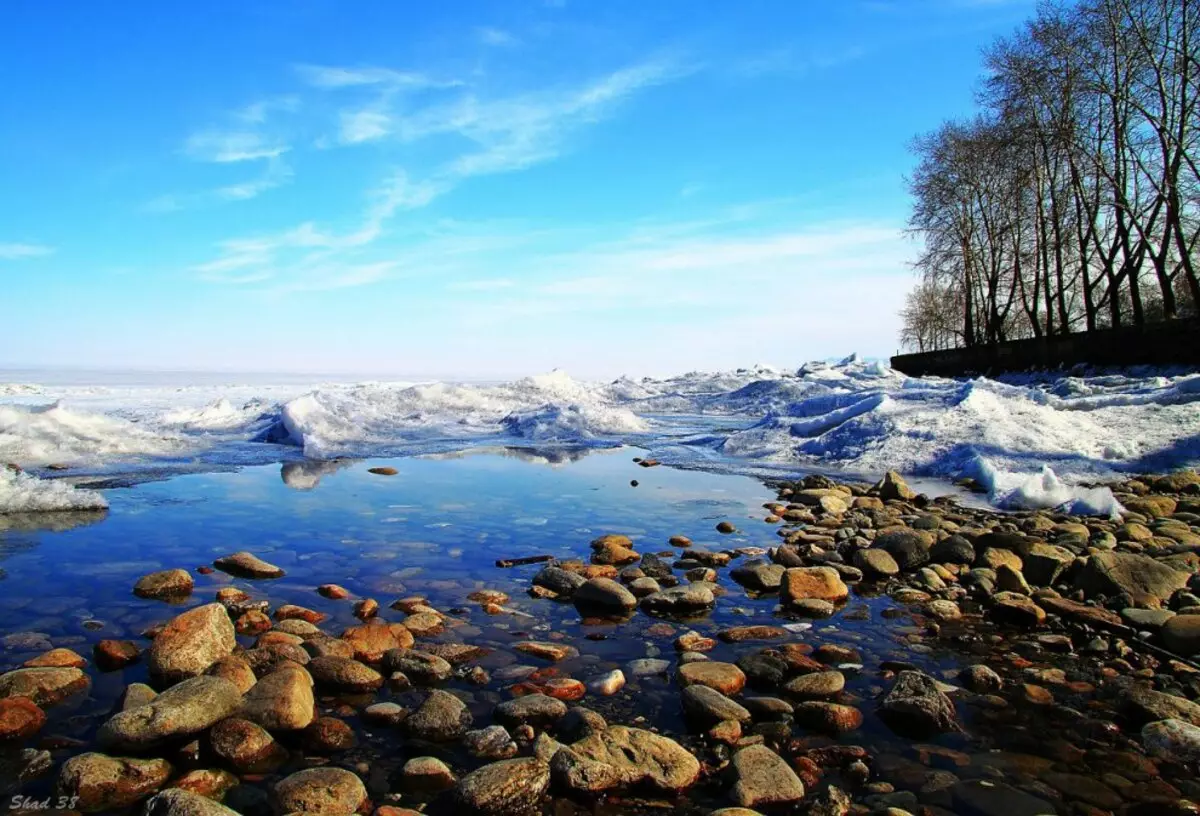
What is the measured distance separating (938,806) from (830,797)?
12.5 inches

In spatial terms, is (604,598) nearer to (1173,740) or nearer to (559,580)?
(559,580)

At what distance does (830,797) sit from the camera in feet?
6.76

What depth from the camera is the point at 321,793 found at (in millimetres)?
2006

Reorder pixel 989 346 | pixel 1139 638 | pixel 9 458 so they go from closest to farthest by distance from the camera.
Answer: pixel 1139 638 < pixel 9 458 < pixel 989 346

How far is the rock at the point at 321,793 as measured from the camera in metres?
1.97

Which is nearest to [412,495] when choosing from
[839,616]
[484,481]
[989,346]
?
[484,481]

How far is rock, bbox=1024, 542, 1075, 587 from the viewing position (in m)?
4.12

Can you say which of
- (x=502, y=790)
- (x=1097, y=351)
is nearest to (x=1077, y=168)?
(x=1097, y=351)

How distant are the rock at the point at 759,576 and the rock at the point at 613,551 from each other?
27.3 inches

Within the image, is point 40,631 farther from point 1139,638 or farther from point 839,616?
point 1139,638

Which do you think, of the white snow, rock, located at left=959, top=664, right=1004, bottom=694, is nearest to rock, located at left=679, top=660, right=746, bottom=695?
rock, located at left=959, top=664, right=1004, bottom=694

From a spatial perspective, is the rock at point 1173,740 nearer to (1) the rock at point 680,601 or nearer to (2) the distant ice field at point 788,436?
(1) the rock at point 680,601

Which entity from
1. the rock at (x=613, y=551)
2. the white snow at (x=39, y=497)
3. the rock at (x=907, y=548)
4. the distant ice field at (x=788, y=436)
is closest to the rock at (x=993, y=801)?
the rock at (x=907, y=548)

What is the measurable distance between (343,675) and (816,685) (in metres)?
1.83
